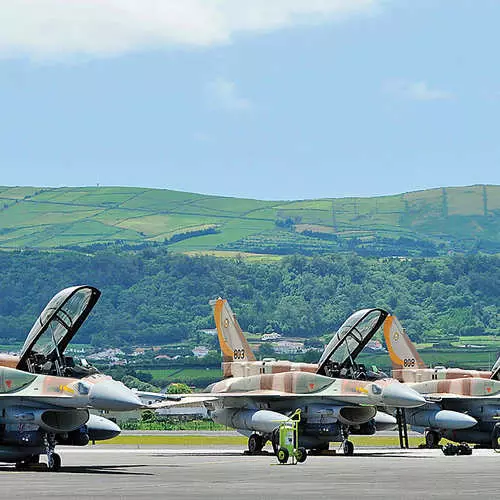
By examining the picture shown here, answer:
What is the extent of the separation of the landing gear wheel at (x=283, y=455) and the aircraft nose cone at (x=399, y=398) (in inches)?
261

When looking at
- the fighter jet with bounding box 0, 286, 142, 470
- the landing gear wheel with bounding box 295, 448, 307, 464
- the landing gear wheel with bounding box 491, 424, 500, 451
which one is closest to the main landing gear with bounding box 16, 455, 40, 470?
the fighter jet with bounding box 0, 286, 142, 470

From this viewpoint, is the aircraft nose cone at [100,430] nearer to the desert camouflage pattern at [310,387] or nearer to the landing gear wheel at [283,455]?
the landing gear wheel at [283,455]

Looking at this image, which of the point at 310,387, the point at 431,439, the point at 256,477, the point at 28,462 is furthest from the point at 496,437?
the point at 28,462

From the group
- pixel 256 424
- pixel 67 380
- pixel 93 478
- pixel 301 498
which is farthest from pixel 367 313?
pixel 301 498

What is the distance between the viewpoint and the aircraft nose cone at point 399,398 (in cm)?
4694

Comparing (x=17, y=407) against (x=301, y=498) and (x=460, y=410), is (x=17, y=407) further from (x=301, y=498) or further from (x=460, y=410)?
(x=460, y=410)

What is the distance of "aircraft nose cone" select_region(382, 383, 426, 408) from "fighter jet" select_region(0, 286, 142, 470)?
37.8 ft

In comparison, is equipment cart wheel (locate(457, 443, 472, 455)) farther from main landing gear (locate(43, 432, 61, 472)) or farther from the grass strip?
main landing gear (locate(43, 432, 61, 472))

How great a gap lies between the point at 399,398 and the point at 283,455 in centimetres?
695

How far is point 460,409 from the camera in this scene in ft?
184

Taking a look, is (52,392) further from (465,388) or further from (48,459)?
(465,388)

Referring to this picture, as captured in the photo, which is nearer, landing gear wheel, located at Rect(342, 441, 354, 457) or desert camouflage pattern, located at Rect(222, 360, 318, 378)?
landing gear wheel, located at Rect(342, 441, 354, 457)

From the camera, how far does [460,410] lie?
2212 inches

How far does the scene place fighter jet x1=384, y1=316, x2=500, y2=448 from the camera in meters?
53.7
